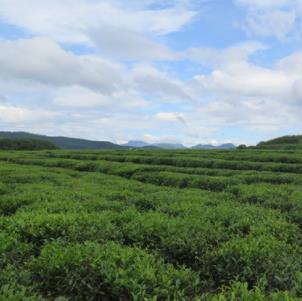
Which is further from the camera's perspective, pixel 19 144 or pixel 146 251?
pixel 19 144

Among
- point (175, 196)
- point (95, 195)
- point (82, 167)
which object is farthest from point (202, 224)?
point (82, 167)

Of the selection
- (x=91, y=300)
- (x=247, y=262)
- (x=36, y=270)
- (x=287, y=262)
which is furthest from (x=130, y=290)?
(x=287, y=262)

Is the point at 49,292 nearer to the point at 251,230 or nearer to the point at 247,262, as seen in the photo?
the point at 247,262

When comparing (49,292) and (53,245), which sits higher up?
(53,245)

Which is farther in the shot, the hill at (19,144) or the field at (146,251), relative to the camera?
the hill at (19,144)

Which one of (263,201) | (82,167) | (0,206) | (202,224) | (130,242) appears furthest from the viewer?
(82,167)

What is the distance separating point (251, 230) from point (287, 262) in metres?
1.97

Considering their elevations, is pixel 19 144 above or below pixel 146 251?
above

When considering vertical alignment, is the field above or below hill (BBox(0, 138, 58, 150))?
below

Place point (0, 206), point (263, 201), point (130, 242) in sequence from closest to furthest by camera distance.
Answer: point (130, 242), point (0, 206), point (263, 201)

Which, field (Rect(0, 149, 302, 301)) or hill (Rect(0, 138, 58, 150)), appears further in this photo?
hill (Rect(0, 138, 58, 150))

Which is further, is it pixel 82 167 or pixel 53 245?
pixel 82 167

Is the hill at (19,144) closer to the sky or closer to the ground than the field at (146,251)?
closer to the sky

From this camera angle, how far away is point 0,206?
1165cm
